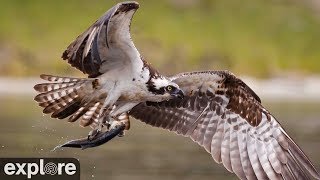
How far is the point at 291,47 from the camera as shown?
19.5 m

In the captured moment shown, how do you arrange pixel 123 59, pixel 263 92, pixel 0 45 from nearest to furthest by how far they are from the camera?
pixel 123 59 < pixel 263 92 < pixel 0 45

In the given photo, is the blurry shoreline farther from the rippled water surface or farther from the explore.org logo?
the explore.org logo

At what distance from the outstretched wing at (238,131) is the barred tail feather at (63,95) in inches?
21.4

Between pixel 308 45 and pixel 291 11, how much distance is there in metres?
1.86

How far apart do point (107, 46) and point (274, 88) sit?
368 inches

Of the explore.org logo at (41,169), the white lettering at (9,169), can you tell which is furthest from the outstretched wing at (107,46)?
the white lettering at (9,169)

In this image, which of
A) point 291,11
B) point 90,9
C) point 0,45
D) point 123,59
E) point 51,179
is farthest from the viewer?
point 291,11

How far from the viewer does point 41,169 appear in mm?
8203

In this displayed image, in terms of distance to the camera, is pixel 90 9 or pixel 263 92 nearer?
pixel 263 92

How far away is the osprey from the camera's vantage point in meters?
7.17

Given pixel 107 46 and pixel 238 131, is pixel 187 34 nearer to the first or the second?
pixel 238 131

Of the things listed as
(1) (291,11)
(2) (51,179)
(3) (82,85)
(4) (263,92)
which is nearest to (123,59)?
(3) (82,85)

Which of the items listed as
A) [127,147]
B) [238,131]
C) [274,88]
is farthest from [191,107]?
[274,88]

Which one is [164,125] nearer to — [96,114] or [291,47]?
[96,114]
